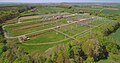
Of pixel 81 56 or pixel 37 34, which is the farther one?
pixel 37 34

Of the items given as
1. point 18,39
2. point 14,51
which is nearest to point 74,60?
point 14,51

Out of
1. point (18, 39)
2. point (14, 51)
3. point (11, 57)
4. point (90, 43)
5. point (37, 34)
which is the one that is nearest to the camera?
point (11, 57)

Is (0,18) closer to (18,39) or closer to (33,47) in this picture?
(18,39)

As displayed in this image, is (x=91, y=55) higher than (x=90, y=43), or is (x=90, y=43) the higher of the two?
(x=90, y=43)

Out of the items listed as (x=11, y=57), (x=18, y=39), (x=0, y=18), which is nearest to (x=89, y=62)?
(x=11, y=57)

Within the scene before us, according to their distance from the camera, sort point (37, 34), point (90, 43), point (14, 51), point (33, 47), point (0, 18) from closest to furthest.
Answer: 1. point (14, 51)
2. point (90, 43)
3. point (33, 47)
4. point (37, 34)
5. point (0, 18)

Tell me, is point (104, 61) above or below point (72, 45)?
below

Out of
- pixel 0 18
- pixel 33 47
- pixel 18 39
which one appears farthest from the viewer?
pixel 0 18

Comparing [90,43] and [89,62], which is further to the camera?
[90,43]

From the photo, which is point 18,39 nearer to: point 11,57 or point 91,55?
point 11,57
